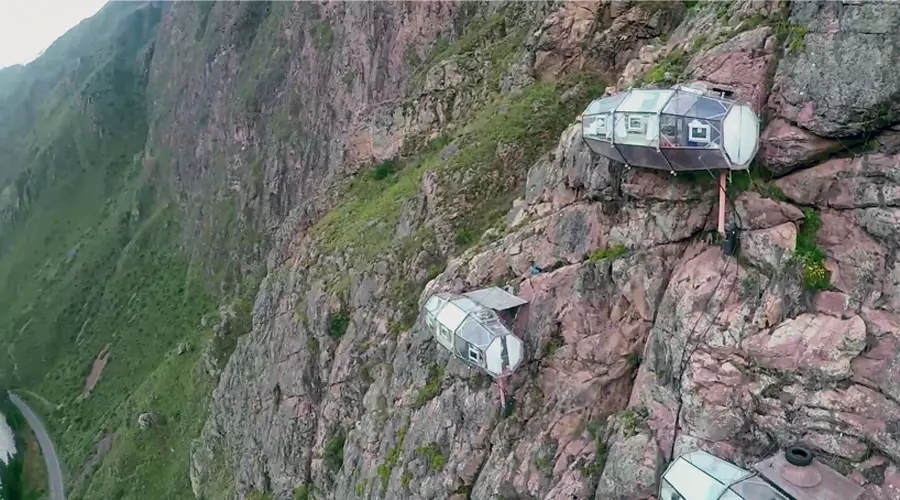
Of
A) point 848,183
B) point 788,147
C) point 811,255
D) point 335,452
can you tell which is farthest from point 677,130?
point 335,452

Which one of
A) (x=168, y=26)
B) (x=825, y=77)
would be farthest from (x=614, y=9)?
(x=168, y=26)

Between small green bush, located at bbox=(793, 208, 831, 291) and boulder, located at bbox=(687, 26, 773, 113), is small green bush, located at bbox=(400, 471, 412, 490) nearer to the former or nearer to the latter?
small green bush, located at bbox=(793, 208, 831, 291)

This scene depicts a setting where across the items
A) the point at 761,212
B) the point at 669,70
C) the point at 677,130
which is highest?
the point at 677,130

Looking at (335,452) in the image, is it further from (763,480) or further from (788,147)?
(788,147)

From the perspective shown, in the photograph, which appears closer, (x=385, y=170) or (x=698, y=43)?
(x=698, y=43)

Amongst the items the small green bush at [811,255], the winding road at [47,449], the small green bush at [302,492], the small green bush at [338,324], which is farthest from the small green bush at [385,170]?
the winding road at [47,449]

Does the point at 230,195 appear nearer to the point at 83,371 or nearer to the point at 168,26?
the point at 83,371

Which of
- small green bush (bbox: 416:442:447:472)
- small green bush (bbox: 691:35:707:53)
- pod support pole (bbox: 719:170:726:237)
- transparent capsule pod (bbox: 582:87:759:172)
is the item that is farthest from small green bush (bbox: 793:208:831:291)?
small green bush (bbox: 416:442:447:472)
